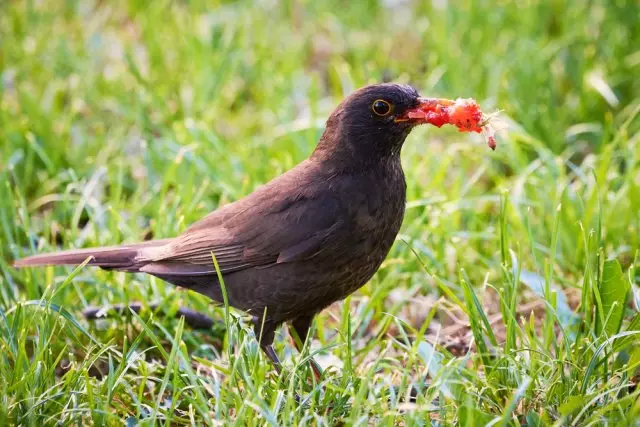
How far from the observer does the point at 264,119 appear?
5418 millimetres

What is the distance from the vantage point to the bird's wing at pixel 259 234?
3244 mm

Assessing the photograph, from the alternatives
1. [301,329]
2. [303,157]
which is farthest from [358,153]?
[303,157]

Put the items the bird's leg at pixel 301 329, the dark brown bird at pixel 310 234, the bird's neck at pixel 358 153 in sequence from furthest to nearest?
1. the bird's leg at pixel 301 329
2. the bird's neck at pixel 358 153
3. the dark brown bird at pixel 310 234

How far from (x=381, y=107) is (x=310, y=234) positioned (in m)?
0.58

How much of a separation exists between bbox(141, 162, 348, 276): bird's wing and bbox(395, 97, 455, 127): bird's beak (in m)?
0.44

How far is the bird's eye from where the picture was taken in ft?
10.9

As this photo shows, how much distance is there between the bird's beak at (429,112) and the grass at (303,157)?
1.41ft

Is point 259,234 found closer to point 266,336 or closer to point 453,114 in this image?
point 266,336

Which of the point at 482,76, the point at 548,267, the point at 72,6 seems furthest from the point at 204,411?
the point at 72,6

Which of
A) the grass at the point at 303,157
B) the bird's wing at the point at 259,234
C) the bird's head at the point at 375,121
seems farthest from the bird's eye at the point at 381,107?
the grass at the point at 303,157

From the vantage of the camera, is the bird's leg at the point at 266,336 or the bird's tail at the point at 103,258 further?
the bird's tail at the point at 103,258

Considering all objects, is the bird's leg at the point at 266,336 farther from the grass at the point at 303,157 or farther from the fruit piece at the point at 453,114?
the fruit piece at the point at 453,114

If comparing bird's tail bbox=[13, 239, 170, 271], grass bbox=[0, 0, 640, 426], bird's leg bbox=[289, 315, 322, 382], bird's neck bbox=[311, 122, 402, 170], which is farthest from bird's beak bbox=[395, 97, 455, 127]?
bird's tail bbox=[13, 239, 170, 271]

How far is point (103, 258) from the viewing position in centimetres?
355
